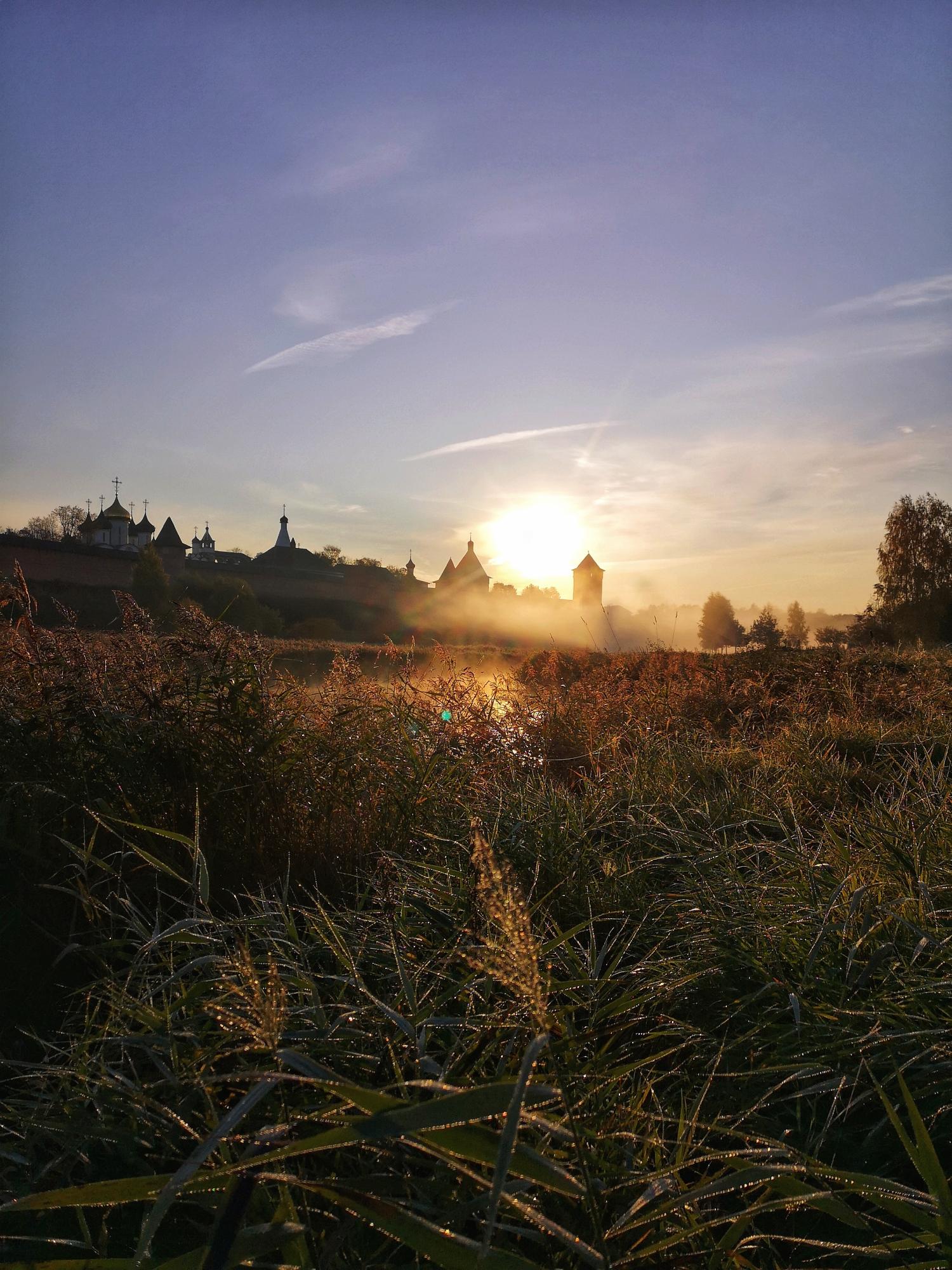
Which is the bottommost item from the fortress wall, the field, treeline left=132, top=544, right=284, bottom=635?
the field

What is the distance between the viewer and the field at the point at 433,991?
46.5 inches

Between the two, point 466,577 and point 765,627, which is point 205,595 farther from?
point 466,577

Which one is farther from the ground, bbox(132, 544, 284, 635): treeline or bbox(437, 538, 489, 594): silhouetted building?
bbox(437, 538, 489, 594): silhouetted building

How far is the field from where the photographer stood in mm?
1182

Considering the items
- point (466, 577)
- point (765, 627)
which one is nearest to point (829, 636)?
point (765, 627)

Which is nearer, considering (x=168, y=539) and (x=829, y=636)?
(x=829, y=636)

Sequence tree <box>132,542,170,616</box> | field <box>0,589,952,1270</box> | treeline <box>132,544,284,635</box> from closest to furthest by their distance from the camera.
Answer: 1. field <box>0,589,952,1270</box>
2. treeline <box>132,544,284,635</box>
3. tree <box>132,542,170,616</box>

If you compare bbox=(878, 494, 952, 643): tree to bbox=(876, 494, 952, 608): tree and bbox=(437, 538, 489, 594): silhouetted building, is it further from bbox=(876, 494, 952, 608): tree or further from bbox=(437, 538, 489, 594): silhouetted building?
bbox=(437, 538, 489, 594): silhouetted building

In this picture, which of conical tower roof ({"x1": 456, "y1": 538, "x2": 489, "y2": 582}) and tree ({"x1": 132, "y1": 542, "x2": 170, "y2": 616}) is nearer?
tree ({"x1": 132, "y1": 542, "x2": 170, "y2": 616})

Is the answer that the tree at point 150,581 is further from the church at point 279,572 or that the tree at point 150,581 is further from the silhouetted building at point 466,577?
the silhouetted building at point 466,577

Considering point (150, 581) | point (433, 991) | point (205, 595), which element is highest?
point (150, 581)

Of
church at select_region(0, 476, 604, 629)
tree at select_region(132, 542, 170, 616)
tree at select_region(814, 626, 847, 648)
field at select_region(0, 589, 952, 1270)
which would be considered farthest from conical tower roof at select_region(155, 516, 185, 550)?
field at select_region(0, 589, 952, 1270)

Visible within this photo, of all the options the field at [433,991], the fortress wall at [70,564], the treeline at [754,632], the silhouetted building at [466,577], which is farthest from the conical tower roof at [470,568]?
the field at [433,991]

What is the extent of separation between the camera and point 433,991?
198cm
